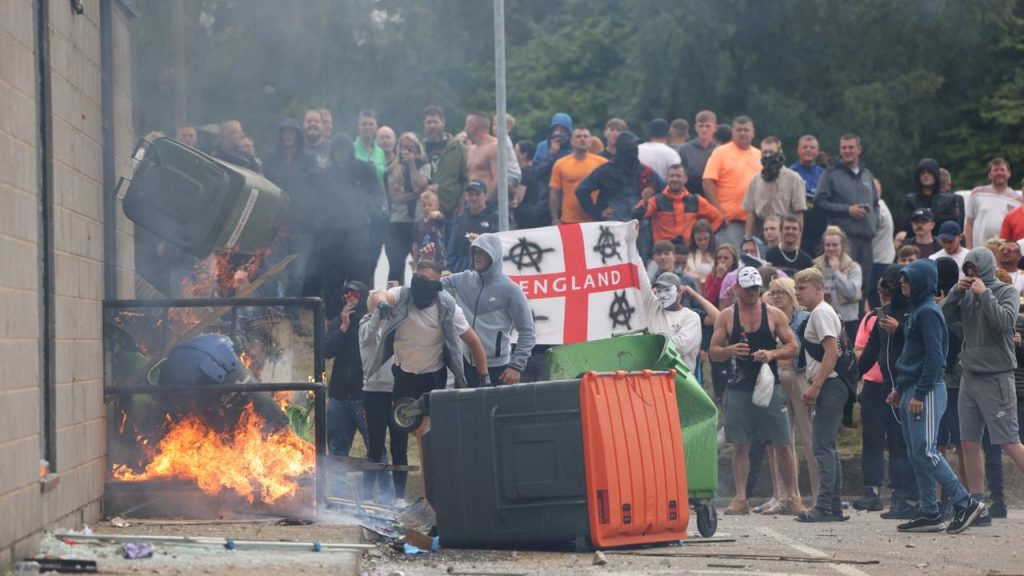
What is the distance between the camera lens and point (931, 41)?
30.3 metres

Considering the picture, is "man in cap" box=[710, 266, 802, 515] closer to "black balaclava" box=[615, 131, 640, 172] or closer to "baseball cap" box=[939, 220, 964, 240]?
"baseball cap" box=[939, 220, 964, 240]

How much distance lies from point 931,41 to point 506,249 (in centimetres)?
1775

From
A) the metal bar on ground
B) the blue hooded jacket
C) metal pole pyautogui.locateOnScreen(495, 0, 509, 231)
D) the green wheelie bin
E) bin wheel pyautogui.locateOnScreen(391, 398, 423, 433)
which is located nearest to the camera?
the metal bar on ground

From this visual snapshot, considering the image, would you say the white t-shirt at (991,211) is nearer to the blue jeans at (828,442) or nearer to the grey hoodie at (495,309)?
the blue jeans at (828,442)

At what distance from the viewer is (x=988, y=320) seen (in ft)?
41.3

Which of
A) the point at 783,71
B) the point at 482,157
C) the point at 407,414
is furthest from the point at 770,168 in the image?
the point at 783,71

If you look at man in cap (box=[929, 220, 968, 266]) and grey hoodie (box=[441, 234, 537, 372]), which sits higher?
man in cap (box=[929, 220, 968, 266])

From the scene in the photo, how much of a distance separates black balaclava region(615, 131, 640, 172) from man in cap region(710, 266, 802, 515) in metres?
3.42

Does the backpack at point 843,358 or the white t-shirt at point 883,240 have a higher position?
the white t-shirt at point 883,240

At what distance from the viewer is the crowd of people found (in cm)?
1214

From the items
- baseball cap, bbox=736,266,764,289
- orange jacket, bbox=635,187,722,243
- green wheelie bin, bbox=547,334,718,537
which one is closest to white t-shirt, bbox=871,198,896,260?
orange jacket, bbox=635,187,722,243

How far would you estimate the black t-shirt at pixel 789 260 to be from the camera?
1619cm

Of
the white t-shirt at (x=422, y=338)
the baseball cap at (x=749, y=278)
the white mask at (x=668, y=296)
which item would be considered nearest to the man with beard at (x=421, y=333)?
the white t-shirt at (x=422, y=338)

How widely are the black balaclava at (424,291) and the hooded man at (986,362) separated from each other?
3770 mm
